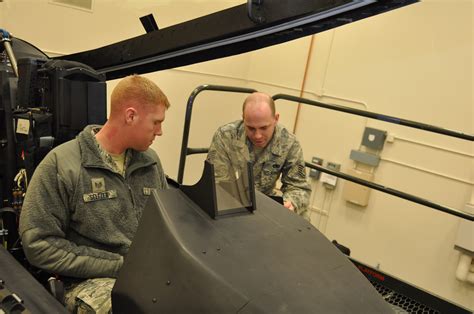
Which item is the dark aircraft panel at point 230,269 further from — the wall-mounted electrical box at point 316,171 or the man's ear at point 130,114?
the wall-mounted electrical box at point 316,171

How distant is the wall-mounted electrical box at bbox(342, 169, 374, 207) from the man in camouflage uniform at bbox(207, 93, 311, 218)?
1259 mm

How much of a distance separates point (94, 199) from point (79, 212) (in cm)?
6

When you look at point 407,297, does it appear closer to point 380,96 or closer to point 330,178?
point 330,178

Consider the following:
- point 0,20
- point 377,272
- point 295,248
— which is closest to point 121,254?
point 295,248

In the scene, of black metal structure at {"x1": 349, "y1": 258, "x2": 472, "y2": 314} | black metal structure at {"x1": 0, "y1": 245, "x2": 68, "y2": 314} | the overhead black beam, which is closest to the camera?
black metal structure at {"x1": 0, "y1": 245, "x2": 68, "y2": 314}

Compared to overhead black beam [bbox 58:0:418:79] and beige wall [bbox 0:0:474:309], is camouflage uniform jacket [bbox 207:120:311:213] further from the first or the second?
beige wall [bbox 0:0:474:309]

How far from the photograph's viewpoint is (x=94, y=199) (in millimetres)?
1267

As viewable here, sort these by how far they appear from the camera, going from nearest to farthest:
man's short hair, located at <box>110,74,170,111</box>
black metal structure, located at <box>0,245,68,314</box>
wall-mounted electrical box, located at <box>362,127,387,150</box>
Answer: black metal structure, located at <box>0,245,68,314</box>, man's short hair, located at <box>110,74,170,111</box>, wall-mounted electrical box, located at <box>362,127,387,150</box>

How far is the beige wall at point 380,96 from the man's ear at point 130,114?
165cm

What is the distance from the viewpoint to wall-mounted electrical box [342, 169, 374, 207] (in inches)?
127

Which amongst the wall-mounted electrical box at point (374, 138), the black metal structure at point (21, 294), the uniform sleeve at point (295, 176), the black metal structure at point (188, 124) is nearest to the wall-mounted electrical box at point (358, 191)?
the wall-mounted electrical box at point (374, 138)

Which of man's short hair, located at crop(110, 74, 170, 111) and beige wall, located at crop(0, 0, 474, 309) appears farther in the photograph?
beige wall, located at crop(0, 0, 474, 309)

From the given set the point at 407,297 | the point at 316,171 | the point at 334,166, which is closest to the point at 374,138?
the point at 334,166

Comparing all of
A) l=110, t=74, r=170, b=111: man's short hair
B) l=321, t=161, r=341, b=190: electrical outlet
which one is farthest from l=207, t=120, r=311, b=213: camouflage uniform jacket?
l=321, t=161, r=341, b=190: electrical outlet
